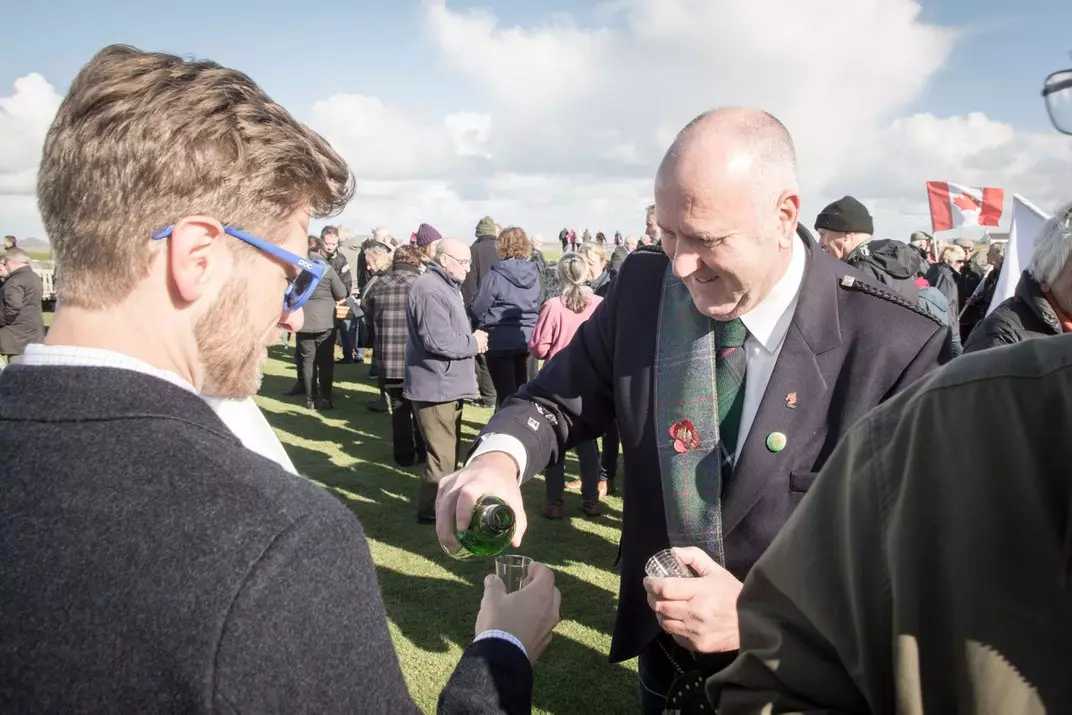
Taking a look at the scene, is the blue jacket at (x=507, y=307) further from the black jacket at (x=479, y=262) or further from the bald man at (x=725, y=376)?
the bald man at (x=725, y=376)

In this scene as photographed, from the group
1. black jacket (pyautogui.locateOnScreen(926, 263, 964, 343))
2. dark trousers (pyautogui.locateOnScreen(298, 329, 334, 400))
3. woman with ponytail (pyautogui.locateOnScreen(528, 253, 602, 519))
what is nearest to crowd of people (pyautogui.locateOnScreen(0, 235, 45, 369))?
dark trousers (pyautogui.locateOnScreen(298, 329, 334, 400))

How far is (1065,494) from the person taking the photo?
2.62 feet

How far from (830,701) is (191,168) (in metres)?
1.27

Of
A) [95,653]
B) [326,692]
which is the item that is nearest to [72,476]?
[95,653]

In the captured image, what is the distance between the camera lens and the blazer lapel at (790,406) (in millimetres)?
1904

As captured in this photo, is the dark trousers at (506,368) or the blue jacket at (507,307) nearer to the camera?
the blue jacket at (507,307)

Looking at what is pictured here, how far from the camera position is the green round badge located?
74.7 inches

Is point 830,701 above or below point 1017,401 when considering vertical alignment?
below

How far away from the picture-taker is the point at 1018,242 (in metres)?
5.28

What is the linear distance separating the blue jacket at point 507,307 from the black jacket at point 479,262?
2.17 meters

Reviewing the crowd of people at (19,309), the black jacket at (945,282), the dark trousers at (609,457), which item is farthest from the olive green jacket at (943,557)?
the crowd of people at (19,309)

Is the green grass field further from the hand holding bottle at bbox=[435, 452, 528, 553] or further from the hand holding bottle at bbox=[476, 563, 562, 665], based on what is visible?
the hand holding bottle at bbox=[435, 452, 528, 553]

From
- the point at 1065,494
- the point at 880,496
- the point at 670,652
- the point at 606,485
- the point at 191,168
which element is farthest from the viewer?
the point at 606,485

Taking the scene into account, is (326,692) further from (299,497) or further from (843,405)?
(843,405)
